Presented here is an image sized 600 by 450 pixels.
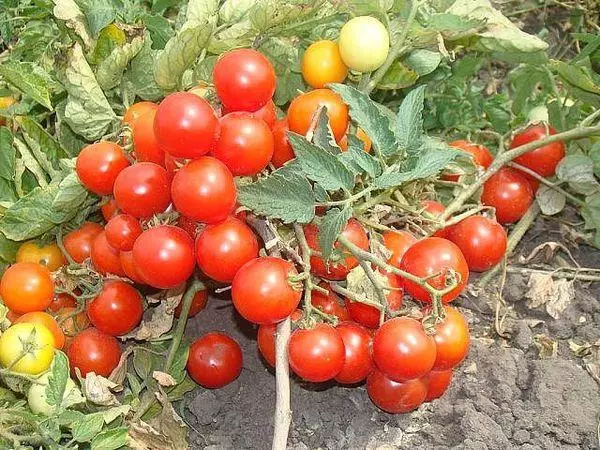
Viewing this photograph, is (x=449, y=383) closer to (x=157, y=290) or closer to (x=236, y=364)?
(x=236, y=364)

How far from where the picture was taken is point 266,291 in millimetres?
1424

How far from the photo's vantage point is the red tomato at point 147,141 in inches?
60.7

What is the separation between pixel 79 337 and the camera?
5.44 ft

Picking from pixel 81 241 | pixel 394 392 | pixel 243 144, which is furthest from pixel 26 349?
pixel 394 392

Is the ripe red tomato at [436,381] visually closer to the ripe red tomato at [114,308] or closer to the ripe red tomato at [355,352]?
the ripe red tomato at [355,352]

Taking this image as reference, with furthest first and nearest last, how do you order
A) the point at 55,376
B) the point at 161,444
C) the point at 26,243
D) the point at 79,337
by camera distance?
the point at 26,243 → the point at 79,337 → the point at 161,444 → the point at 55,376

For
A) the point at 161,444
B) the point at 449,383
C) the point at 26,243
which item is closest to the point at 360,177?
the point at 449,383

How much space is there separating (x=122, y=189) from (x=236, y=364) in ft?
1.39

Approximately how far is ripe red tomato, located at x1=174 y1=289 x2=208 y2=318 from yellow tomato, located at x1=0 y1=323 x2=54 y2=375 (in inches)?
10.7

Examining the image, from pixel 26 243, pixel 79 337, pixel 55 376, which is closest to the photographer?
pixel 55 376

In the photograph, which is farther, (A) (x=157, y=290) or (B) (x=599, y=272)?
(B) (x=599, y=272)

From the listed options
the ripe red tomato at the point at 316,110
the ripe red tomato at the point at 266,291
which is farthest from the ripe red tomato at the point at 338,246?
the ripe red tomato at the point at 316,110

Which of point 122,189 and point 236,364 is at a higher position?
point 122,189

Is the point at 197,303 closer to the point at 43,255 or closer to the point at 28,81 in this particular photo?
the point at 43,255
